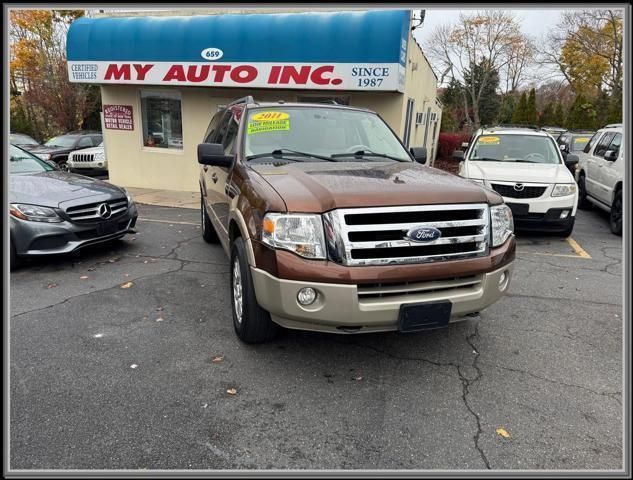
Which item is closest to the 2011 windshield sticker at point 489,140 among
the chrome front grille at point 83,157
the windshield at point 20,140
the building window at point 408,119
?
the building window at point 408,119

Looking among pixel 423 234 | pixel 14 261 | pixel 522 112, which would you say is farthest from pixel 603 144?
pixel 522 112

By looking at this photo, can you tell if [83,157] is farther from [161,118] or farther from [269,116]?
[269,116]

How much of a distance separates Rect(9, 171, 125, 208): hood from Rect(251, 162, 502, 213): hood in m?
3.14

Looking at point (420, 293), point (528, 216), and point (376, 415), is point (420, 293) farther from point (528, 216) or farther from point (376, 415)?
point (528, 216)

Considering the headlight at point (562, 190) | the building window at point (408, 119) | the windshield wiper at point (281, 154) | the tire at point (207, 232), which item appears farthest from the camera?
the building window at point (408, 119)

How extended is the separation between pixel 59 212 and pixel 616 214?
8734 mm

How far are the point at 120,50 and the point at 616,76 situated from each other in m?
36.3

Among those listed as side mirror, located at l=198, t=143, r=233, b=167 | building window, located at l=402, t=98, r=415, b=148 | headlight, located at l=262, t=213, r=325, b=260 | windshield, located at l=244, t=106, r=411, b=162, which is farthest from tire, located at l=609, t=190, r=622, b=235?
headlight, located at l=262, t=213, r=325, b=260

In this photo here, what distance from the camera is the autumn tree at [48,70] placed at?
2534 centimetres

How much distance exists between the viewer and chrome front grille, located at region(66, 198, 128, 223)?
5.55 metres

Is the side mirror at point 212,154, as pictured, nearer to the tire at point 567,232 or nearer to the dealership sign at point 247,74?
the dealership sign at point 247,74

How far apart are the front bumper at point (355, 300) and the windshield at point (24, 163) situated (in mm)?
5000

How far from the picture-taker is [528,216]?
23.8 ft

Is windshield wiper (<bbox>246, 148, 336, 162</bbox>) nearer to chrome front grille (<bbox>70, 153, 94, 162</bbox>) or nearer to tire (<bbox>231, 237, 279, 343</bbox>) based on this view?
tire (<bbox>231, 237, 279, 343</bbox>)
